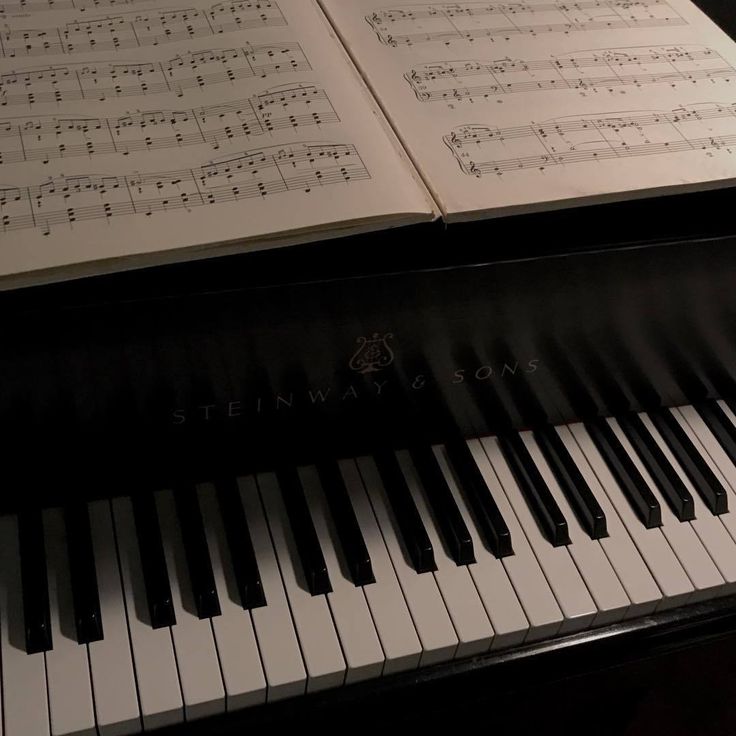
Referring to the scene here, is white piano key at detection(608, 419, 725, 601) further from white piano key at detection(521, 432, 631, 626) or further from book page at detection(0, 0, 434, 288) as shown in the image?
book page at detection(0, 0, 434, 288)

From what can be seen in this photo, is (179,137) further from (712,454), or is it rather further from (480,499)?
(712,454)

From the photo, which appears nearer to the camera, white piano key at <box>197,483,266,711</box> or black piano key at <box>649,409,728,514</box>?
white piano key at <box>197,483,266,711</box>

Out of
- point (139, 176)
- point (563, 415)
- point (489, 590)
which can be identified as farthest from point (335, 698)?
point (139, 176)

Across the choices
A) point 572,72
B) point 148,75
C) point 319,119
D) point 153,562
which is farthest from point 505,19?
point 153,562

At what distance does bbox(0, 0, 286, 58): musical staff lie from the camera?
3.39 feet

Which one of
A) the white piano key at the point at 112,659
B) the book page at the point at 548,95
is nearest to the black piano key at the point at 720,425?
the book page at the point at 548,95

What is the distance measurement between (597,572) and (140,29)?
0.88 metres

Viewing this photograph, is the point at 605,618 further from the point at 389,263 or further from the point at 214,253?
the point at 214,253

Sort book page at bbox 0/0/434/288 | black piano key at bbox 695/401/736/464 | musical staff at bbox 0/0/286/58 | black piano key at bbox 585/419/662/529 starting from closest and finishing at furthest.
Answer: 1. book page at bbox 0/0/434/288
2. musical staff at bbox 0/0/286/58
3. black piano key at bbox 585/419/662/529
4. black piano key at bbox 695/401/736/464

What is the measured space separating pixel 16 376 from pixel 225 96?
386 mm

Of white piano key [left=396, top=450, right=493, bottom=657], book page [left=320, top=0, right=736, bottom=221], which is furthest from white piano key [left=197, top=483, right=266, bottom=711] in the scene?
book page [left=320, top=0, right=736, bottom=221]

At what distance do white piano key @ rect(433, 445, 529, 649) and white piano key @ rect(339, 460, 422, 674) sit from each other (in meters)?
0.10

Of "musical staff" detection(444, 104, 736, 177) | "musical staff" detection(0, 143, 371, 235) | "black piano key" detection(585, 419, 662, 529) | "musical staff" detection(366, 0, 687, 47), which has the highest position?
"musical staff" detection(366, 0, 687, 47)

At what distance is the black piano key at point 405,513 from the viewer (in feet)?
3.41
